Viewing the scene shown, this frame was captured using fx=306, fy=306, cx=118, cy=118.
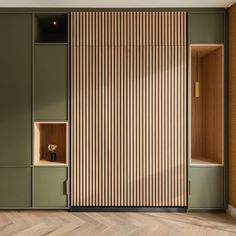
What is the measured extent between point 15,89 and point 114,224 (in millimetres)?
2018

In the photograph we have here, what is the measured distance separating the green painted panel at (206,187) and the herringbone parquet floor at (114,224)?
13 centimetres

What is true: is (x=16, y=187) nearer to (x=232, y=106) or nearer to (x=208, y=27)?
(x=232, y=106)

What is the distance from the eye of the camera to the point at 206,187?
3840 mm

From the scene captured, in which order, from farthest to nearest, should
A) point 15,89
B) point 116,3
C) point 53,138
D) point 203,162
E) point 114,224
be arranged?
point 53,138, point 203,162, point 15,89, point 116,3, point 114,224

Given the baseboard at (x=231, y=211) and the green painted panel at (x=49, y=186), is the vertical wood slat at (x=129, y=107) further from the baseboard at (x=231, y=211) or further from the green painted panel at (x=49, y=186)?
the baseboard at (x=231, y=211)

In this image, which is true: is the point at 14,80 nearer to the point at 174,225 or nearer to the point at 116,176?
the point at 116,176

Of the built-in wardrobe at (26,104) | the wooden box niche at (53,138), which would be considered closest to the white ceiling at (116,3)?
the built-in wardrobe at (26,104)

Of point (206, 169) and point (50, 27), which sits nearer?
point (206, 169)

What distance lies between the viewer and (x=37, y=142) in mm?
3945

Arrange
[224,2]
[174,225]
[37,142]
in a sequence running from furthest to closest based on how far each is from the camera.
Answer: [37,142] < [224,2] < [174,225]

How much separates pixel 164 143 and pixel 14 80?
2026mm

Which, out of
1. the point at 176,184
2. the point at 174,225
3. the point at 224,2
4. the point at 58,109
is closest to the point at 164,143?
the point at 176,184

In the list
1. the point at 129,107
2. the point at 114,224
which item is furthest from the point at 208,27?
the point at 114,224

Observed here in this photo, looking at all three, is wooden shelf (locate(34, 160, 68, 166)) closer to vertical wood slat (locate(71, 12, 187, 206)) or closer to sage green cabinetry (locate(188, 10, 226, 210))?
vertical wood slat (locate(71, 12, 187, 206))
